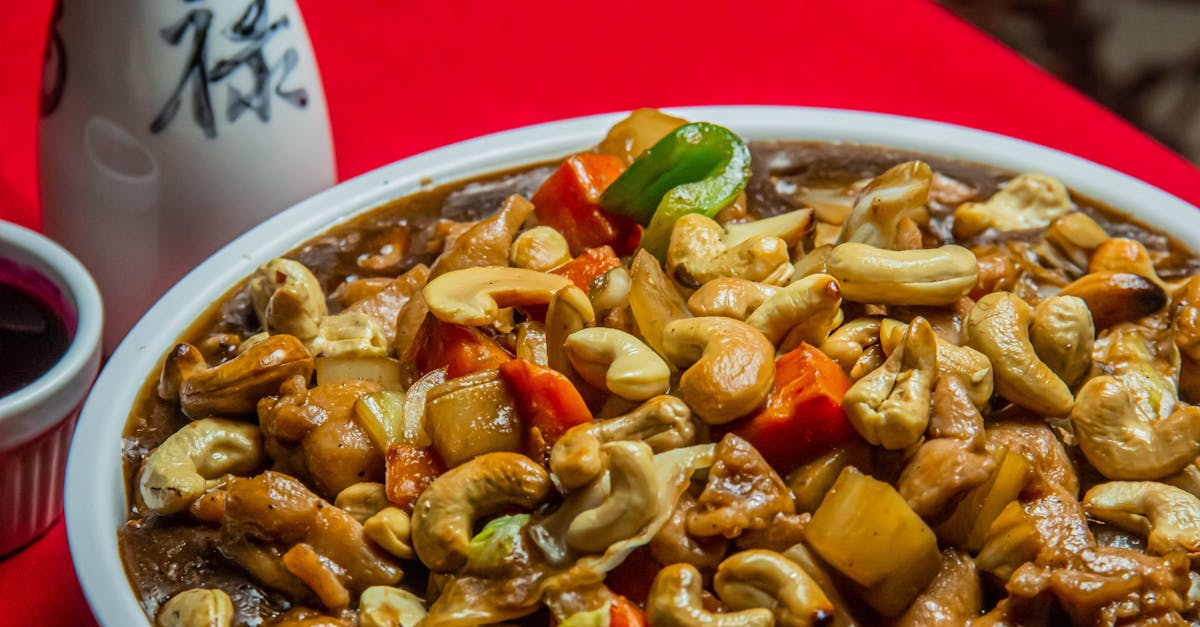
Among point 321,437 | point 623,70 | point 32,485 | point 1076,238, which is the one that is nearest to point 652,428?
point 321,437

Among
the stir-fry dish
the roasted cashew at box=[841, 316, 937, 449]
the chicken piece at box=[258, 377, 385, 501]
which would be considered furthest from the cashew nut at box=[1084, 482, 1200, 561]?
the chicken piece at box=[258, 377, 385, 501]

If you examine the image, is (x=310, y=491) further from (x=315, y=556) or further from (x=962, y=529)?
(x=962, y=529)

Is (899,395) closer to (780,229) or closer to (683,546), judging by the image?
(683,546)

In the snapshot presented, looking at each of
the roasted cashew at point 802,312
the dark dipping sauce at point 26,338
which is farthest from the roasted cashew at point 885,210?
the dark dipping sauce at point 26,338

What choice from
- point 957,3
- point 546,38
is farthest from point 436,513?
point 957,3

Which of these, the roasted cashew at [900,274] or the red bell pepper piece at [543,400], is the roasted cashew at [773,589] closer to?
the red bell pepper piece at [543,400]

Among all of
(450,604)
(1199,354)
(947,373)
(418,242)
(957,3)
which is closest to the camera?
(450,604)

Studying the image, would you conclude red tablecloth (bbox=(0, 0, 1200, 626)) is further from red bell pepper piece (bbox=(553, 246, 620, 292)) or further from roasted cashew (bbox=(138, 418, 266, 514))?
roasted cashew (bbox=(138, 418, 266, 514))
